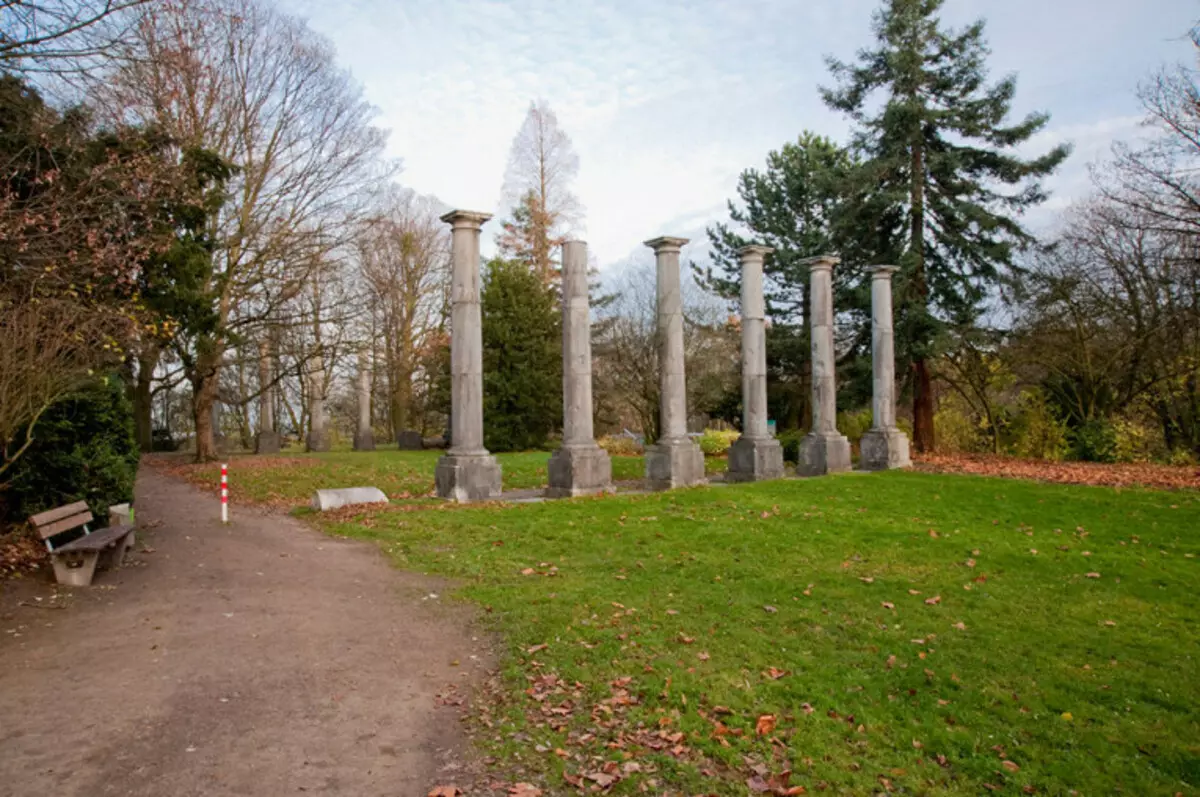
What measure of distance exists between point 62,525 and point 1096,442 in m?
22.6

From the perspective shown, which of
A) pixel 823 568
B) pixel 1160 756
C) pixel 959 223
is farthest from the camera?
pixel 959 223

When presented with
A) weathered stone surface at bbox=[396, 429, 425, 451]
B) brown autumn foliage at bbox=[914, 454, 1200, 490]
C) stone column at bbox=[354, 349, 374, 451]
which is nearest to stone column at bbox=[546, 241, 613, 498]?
brown autumn foliage at bbox=[914, 454, 1200, 490]

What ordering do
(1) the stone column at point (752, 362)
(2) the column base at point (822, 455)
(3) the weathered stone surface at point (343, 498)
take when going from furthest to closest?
(2) the column base at point (822, 455) → (1) the stone column at point (752, 362) → (3) the weathered stone surface at point (343, 498)

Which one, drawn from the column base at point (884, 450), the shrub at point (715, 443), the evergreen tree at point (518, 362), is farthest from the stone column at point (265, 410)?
the column base at point (884, 450)

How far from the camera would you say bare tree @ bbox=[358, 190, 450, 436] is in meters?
33.0

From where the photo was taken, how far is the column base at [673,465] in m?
15.1

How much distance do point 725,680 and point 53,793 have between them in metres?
3.97

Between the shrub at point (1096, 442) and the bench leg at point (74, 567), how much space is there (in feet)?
72.9

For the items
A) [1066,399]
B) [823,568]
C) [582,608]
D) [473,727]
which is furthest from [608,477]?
[1066,399]

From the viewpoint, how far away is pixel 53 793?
147 inches

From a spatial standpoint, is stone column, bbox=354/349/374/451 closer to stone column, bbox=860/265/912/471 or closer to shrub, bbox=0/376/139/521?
stone column, bbox=860/265/912/471

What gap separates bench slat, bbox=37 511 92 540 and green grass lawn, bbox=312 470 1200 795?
3351 millimetres

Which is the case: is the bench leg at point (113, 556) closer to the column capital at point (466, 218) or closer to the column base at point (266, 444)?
the column capital at point (466, 218)

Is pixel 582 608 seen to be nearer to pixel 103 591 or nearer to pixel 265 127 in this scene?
pixel 103 591
